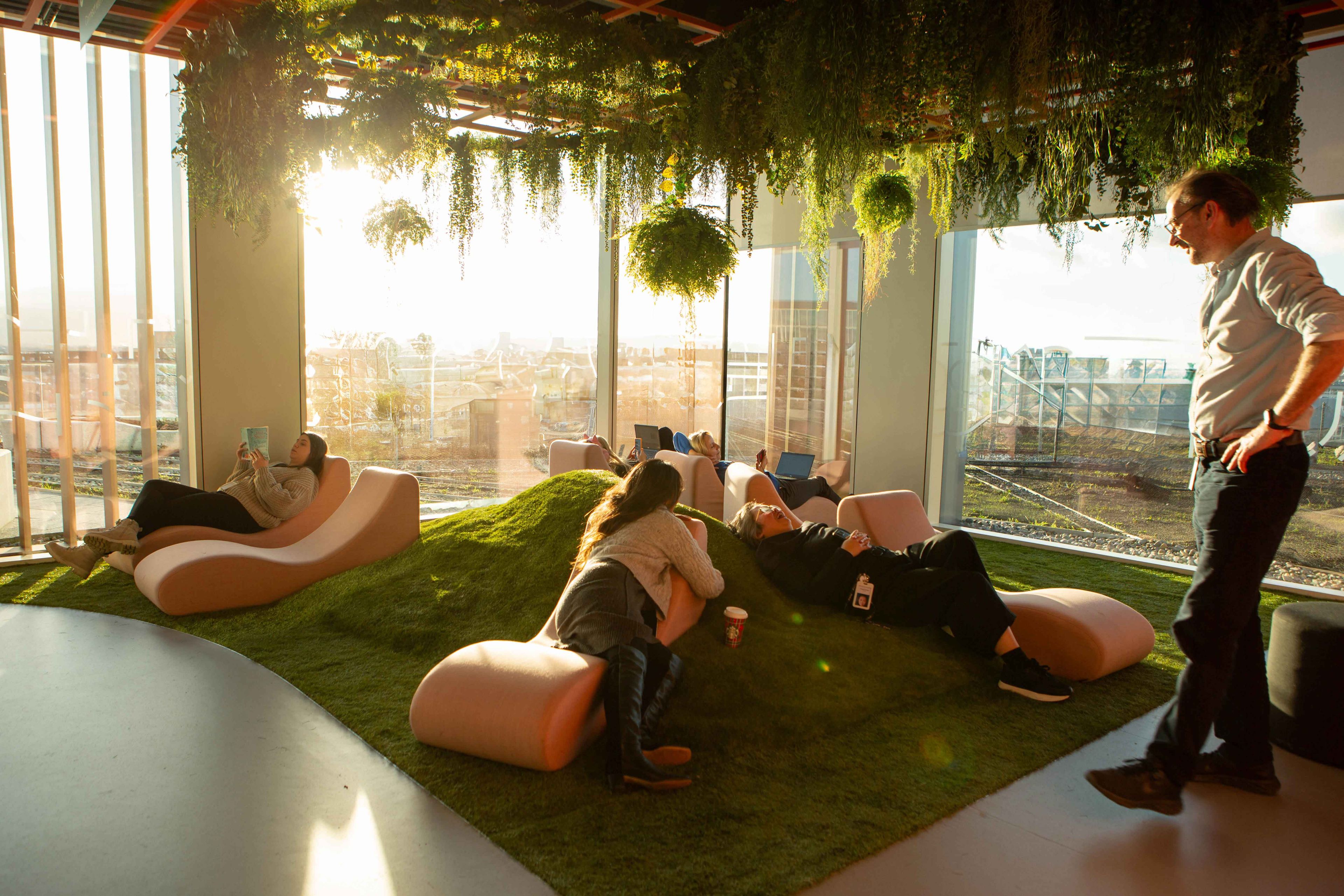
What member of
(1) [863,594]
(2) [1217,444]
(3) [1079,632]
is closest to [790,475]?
(1) [863,594]

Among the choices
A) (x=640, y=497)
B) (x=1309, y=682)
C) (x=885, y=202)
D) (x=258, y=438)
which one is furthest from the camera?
(x=258, y=438)

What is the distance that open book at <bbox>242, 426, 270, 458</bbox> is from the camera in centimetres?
765

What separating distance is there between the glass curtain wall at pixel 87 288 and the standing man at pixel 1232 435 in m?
7.60

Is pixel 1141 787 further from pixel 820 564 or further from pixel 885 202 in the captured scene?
pixel 885 202

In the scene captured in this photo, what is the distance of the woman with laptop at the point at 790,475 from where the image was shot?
729cm

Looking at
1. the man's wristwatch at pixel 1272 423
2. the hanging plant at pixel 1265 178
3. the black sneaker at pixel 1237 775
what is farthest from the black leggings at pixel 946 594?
the hanging plant at pixel 1265 178

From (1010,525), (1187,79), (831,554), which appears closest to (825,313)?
(1010,525)

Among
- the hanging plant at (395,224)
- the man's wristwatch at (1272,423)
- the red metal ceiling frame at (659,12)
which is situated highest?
the red metal ceiling frame at (659,12)

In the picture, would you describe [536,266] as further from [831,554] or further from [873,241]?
[831,554]

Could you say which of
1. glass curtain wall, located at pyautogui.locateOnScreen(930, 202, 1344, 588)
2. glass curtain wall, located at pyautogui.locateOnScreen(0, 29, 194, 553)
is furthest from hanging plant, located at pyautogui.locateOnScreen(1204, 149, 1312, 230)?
glass curtain wall, located at pyautogui.locateOnScreen(0, 29, 194, 553)

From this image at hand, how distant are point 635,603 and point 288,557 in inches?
125

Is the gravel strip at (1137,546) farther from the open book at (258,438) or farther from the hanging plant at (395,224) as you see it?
the open book at (258,438)

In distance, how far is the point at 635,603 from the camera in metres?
3.42

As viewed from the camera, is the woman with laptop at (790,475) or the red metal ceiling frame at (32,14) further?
the woman with laptop at (790,475)
